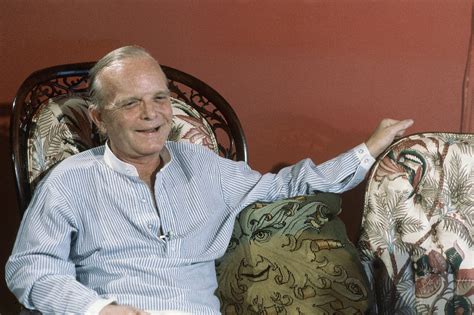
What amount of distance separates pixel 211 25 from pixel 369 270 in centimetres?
97

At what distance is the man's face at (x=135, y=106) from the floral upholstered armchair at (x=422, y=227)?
0.60 meters

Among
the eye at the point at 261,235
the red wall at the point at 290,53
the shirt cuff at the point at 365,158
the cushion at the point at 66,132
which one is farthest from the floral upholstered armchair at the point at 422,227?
the cushion at the point at 66,132

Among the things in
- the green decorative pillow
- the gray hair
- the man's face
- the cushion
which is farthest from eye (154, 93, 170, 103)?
the green decorative pillow

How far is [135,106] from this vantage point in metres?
1.80

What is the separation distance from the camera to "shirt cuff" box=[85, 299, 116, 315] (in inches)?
62.3

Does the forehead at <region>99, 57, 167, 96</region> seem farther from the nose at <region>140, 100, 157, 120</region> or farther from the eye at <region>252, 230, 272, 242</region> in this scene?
the eye at <region>252, 230, 272, 242</region>

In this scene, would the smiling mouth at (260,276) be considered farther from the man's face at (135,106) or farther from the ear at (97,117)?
the ear at (97,117)

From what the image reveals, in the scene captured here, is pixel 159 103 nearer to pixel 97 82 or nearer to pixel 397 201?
pixel 97 82

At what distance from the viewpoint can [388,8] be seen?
7.20 ft

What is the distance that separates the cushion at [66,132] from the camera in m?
1.96

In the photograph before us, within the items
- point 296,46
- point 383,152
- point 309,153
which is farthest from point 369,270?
point 296,46

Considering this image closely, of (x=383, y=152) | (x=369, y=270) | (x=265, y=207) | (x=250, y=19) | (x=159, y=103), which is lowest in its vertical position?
(x=369, y=270)

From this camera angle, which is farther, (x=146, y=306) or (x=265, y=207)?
(x=265, y=207)

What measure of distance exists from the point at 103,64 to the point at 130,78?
0.29ft
